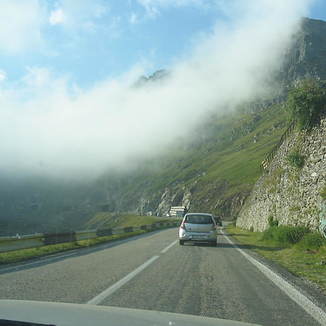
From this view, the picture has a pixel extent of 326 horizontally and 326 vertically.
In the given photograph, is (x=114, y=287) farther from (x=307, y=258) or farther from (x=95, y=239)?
(x=95, y=239)

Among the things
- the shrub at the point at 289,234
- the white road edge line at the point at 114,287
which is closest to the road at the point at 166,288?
the white road edge line at the point at 114,287

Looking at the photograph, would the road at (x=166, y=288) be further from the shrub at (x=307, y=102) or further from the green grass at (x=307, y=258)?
the shrub at (x=307, y=102)

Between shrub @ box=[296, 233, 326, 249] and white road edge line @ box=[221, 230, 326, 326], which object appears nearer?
white road edge line @ box=[221, 230, 326, 326]

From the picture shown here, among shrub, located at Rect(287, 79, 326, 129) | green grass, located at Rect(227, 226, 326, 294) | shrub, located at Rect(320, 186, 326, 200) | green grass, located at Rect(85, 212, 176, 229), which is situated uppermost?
shrub, located at Rect(287, 79, 326, 129)

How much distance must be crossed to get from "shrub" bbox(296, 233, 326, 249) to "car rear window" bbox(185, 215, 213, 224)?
15.4ft

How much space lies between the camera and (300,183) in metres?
21.7

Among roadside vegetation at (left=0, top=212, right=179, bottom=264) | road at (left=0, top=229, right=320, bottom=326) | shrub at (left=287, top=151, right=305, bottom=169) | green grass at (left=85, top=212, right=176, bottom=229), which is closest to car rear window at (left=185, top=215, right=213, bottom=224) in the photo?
roadside vegetation at (left=0, top=212, right=179, bottom=264)

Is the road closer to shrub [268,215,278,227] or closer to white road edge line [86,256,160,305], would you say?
white road edge line [86,256,160,305]

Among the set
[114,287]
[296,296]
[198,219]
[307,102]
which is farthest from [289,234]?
[114,287]

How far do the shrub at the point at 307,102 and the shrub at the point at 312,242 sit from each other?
755 cm

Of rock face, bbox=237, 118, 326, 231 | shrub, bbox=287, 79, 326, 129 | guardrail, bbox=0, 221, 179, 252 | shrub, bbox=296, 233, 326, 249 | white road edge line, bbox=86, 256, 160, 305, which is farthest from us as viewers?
shrub, bbox=287, 79, 326, 129

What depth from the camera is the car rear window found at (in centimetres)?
1986

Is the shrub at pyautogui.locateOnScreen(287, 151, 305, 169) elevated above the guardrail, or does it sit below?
above

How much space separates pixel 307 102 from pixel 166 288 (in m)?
16.6
